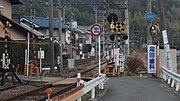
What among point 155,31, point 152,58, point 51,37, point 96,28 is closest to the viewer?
point 96,28

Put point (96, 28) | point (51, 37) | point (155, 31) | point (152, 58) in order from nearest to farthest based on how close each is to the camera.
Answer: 1. point (96, 28)
2. point (152, 58)
3. point (155, 31)
4. point (51, 37)

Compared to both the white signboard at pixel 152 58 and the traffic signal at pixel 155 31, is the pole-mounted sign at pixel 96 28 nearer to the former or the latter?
the white signboard at pixel 152 58

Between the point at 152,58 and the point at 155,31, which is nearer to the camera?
the point at 152,58

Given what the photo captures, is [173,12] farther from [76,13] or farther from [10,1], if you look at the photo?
[10,1]

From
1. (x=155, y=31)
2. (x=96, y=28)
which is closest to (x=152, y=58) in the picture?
(x=155, y=31)

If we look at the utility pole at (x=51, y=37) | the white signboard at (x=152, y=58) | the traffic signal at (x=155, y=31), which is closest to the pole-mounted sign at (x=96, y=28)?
the white signboard at (x=152, y=58)

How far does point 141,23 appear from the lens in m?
96.1

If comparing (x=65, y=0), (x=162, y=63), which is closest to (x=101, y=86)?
(x=162, y=63)

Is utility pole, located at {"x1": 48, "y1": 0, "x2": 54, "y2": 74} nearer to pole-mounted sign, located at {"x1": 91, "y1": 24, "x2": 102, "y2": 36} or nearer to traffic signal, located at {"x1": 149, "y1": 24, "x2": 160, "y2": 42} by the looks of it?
traffic signal, located at {"x1": 149, "y1": 24, "x2": 160, "y2": 42}

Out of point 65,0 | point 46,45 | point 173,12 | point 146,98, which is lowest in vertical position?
point 146,98

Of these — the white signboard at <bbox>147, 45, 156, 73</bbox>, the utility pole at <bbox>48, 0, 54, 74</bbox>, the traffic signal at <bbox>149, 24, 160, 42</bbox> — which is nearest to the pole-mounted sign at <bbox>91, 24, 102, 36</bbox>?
the white signboard at <bbox>147, 45, 156, 73</bbox>

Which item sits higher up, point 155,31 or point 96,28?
point 155,31

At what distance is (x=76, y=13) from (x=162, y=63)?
86121 mm

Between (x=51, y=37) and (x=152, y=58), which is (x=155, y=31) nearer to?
(x=152, y=58)
